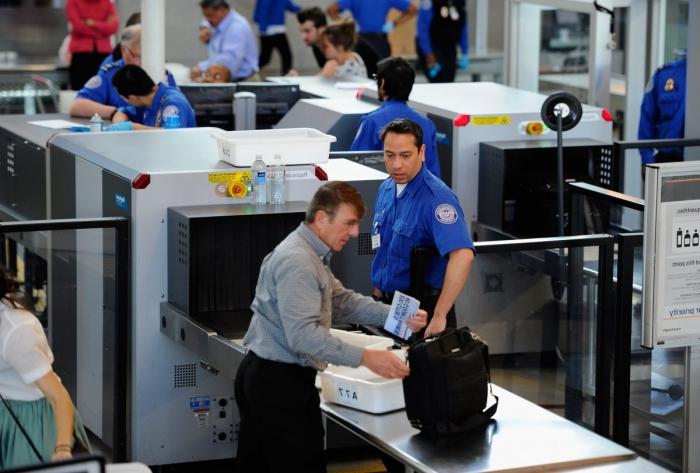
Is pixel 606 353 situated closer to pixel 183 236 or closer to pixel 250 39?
pixel 183 236

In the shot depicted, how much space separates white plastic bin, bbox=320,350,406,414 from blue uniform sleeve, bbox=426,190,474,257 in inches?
33.5

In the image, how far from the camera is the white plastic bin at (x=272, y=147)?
18.8ft

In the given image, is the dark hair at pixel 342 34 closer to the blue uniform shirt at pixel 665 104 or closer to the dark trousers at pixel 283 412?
the blue uniform shirt at pixel 665 104

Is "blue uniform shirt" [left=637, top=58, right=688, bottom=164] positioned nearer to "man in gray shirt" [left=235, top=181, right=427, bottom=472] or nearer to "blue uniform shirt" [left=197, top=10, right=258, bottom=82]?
"blue uniform shirt" [left=197, top=10, right=258, bottom=82]

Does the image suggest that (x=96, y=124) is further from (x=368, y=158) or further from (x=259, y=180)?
(x=259, y=180)

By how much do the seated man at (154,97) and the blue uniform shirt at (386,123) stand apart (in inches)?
41.4

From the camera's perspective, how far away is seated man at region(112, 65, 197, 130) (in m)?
7.62

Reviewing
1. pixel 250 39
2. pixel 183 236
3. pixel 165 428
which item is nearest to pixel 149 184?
pixel 183 236

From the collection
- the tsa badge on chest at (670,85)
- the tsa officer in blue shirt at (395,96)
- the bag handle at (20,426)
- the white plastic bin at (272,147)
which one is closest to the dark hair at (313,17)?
the tsa badge on chest at (670,85)

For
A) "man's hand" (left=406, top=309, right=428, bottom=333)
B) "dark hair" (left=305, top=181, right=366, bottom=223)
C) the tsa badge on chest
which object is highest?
the tsa badge on chest

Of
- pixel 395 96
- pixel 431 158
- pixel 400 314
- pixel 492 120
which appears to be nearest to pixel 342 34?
pixel 492 120

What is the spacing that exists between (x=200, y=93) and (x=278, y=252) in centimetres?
506

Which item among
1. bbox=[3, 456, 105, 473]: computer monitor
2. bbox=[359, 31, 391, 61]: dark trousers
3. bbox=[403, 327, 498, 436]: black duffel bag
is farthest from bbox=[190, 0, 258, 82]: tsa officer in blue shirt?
bbox=[3, 456, 105, 473]: computer monitor

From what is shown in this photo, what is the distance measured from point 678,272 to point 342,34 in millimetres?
5771
